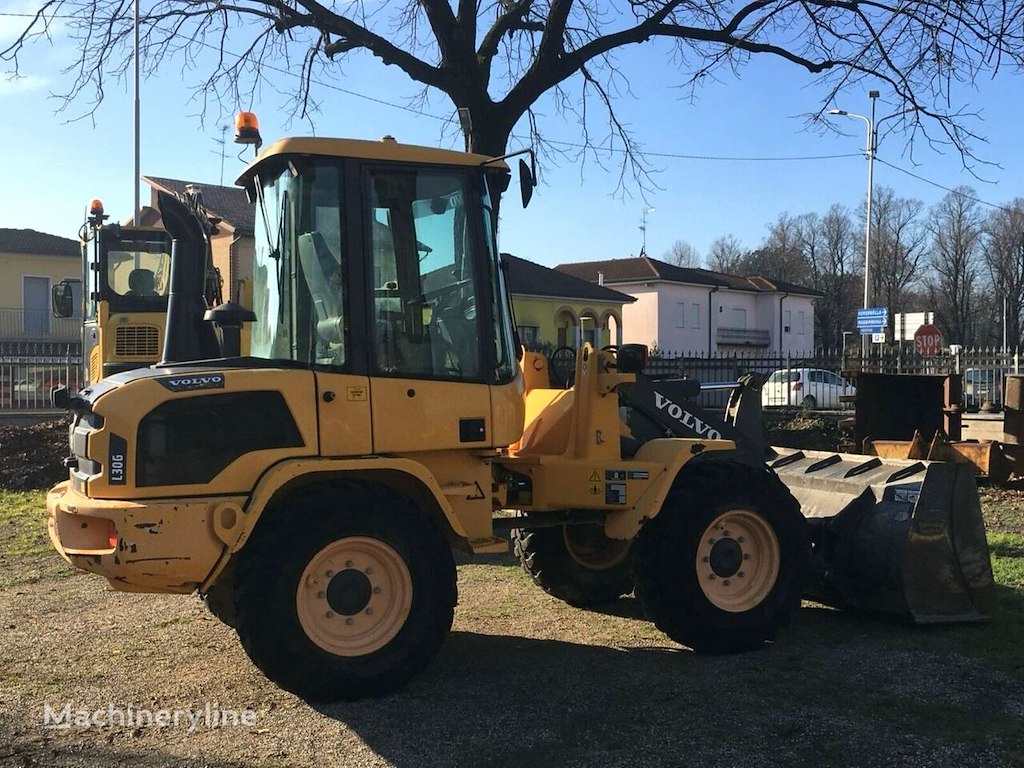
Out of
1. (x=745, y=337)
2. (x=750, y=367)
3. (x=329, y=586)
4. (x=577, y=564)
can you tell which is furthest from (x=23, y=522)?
(x=745, y=337)

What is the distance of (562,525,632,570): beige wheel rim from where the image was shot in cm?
655

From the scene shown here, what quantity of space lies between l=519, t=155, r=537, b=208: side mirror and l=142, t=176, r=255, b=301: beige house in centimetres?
160

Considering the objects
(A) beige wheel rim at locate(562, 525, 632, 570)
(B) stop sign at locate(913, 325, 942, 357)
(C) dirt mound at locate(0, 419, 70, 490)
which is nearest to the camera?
(A) beige wheel rim at locate(562, 525, 632, 570)

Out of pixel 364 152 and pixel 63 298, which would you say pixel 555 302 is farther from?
pixel 364 152

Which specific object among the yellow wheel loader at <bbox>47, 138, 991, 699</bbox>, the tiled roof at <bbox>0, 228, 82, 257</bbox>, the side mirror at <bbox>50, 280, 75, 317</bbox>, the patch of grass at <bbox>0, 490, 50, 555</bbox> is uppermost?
the tiled roof at <bbox>0, 228, 82, 257</bbox>

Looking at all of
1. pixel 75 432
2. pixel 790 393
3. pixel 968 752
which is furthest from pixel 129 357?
pixel 790 393

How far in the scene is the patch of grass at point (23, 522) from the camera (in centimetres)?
921

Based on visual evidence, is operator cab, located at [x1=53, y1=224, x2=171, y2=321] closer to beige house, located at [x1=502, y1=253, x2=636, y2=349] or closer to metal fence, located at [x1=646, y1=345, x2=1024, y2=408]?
metal fence, located at [x1=646, y1=345, x2=1024, y2=408]

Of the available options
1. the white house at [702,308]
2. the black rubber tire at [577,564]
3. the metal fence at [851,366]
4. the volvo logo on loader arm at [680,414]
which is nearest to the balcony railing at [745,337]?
the white house at [702,308]

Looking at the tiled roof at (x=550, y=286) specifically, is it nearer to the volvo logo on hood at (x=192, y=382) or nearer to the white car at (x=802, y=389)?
the white car at (x=802, y=389)

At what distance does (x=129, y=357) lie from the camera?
39.9ft

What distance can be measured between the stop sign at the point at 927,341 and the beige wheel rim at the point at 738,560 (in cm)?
1848

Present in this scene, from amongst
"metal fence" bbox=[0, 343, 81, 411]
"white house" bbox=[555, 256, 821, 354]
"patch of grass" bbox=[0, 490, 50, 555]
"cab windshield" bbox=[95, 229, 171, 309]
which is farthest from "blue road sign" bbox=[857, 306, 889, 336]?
"patch of grass" bbox=[0, 490, 50, 555]

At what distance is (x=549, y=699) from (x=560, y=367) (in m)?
2.50
